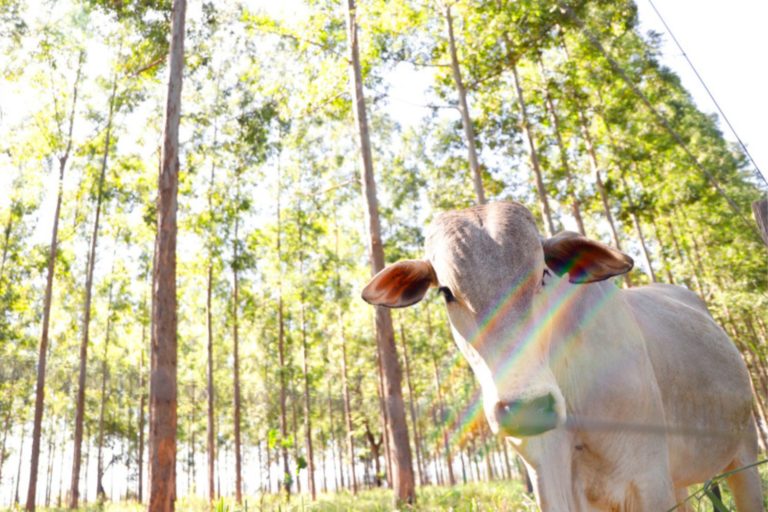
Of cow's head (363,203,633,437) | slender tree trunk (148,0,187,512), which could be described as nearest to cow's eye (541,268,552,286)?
cow's head (363,203,633,437)

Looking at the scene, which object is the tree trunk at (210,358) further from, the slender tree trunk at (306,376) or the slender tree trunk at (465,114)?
the slender tree trunk at (465,114)

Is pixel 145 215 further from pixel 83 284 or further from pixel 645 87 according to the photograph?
pixel 645 87

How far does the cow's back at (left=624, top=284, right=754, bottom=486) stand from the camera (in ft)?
9.62

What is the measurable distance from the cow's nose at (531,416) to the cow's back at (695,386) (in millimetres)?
1318

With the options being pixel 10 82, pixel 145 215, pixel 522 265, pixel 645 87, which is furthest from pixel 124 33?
pixel 522 265

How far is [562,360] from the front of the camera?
252 cm

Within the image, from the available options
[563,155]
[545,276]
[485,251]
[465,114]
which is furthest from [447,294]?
[563,155]

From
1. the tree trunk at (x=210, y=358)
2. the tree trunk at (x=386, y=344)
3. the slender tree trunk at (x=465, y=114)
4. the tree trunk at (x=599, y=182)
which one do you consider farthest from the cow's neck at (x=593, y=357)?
the tree trunk at (x=210, y=358)

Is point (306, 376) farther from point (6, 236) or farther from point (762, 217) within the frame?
point (762, 217)

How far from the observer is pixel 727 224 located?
17391mm

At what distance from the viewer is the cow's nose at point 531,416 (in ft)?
5.87

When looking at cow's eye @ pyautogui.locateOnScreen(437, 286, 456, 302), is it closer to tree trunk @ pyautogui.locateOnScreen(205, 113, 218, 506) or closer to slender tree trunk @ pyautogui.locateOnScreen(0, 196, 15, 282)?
tree trunk @ pyautogui.locateOnScreen(205, 113, 218, 506)

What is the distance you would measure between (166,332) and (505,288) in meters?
5.99

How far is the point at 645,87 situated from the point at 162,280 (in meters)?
15.0
